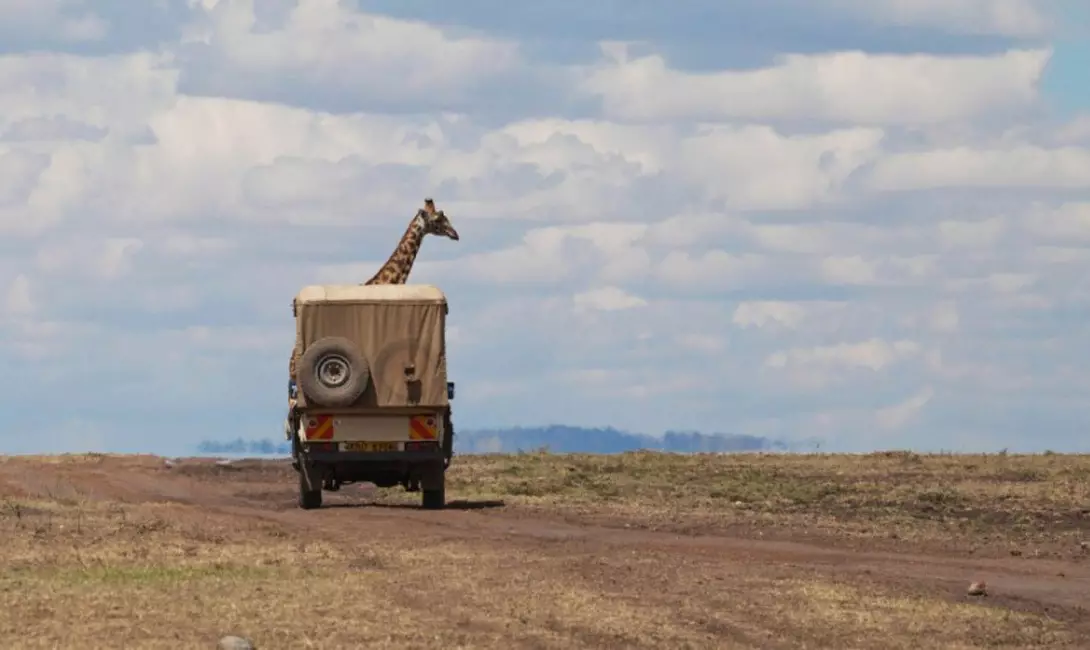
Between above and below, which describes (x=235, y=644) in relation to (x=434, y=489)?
below

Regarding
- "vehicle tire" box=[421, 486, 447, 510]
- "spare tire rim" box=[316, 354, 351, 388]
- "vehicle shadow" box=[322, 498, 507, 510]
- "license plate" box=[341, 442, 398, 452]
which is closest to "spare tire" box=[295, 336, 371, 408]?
"spare tire rim" box=[316, 354, 351, 388]

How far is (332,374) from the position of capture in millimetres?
30469

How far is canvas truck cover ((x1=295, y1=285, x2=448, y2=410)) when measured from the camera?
101 ft

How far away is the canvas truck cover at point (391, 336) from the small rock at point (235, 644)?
15565 millimetres

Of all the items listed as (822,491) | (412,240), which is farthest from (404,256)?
(822,491)

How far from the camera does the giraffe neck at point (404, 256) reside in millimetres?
38250

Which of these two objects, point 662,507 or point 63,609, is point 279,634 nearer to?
point 63,609

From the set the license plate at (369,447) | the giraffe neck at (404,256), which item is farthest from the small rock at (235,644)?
the giraffe neck at (404,256)

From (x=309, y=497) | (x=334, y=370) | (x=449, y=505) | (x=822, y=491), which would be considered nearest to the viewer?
(x=334, y=370)

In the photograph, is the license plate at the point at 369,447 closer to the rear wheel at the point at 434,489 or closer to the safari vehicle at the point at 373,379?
the safari vehicle at the point at 373,379

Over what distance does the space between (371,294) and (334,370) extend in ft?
4.48

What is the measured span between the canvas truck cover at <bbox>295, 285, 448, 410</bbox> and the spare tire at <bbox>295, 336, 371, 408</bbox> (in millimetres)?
191

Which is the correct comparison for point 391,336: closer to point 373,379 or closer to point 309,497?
point 373,379

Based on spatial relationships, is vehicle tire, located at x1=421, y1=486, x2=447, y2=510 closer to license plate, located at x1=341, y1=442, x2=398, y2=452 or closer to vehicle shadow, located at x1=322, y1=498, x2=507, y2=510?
vehicle shadow, located at x1=322, y1=498, x2=507, y2=510
